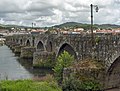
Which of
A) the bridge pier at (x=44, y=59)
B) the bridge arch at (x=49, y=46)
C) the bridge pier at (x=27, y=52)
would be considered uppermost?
the bridge arch at (x=49, y=46)

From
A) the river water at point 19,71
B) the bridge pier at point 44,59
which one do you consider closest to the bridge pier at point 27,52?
the river water at point 19,71

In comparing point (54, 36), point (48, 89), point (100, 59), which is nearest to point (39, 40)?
point (54, 36)

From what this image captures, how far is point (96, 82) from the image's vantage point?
36094 mm

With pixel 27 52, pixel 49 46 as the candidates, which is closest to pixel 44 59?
pixel 49 46

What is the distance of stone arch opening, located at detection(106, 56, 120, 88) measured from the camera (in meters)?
37.6

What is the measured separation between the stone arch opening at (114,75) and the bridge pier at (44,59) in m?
22.3

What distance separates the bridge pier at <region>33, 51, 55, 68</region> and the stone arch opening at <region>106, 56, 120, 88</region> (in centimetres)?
2226

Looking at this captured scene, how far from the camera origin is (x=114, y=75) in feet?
127

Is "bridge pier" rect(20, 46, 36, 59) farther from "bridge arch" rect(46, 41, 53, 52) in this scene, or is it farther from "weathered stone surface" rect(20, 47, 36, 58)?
"bridge arch" rect(46, 41, 53, 52)

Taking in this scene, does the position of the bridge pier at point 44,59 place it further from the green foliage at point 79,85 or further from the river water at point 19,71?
the green foliage at point 79,85

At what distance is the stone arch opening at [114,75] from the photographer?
3756 centimetres

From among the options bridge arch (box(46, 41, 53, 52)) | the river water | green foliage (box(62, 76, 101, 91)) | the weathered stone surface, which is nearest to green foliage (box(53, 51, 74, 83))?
green foliage (box(62, 76, 101, 91))

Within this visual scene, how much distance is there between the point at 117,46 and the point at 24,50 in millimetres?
48900

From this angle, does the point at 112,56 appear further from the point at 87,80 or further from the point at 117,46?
the point at 87,80
